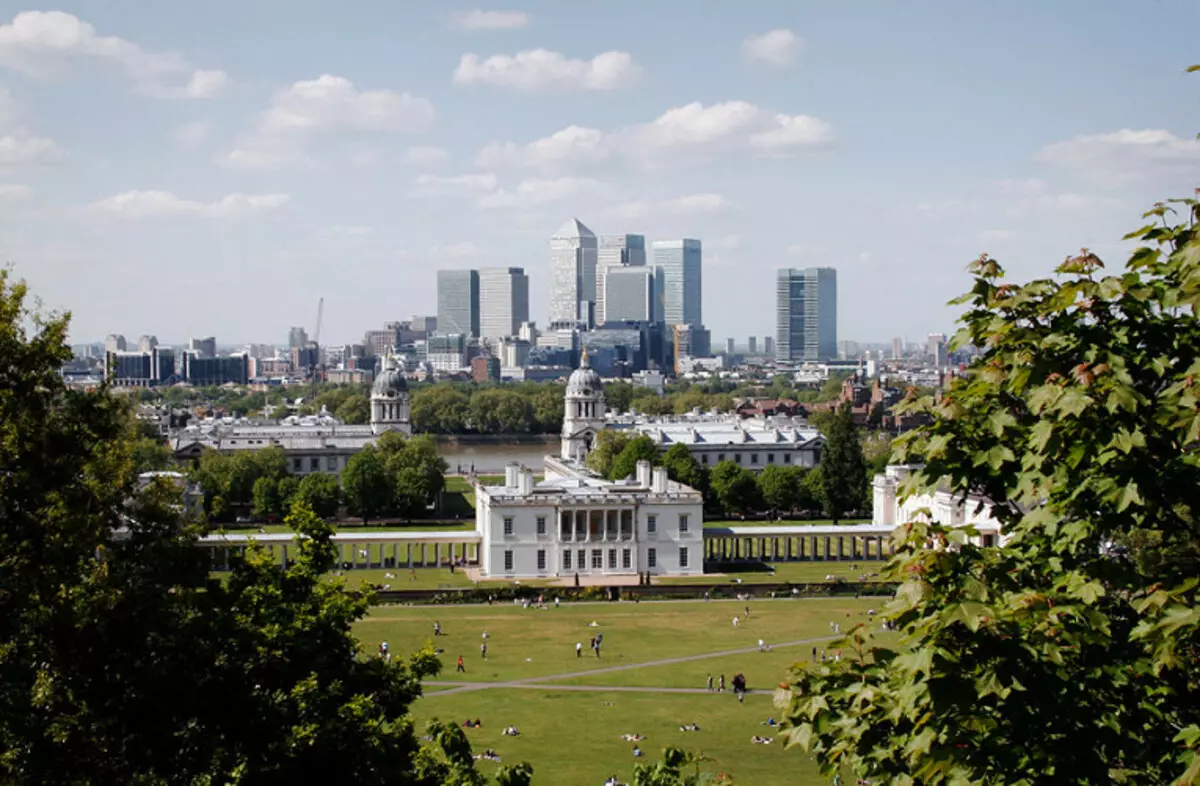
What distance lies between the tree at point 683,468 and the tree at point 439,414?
3316 inches

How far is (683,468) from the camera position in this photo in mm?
98875

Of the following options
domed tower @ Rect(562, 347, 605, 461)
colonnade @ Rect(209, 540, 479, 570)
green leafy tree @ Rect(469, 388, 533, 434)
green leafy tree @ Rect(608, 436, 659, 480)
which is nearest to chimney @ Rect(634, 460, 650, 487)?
colonnade @ Rect(209, 540, 479, 570)

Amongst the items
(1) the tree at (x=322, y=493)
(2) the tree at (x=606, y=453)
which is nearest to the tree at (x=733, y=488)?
(2) the tree at (x=606, y=453)

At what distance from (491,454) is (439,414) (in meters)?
27.6

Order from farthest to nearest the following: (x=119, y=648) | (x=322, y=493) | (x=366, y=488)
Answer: (x=366, y=488), (x=322, y=493), (x=119, y=648)

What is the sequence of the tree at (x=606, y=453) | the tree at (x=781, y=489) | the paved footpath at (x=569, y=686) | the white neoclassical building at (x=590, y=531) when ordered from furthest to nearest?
the tree at (x=606, y=453) < the tree at (x=781, y=489) < the white neoclassical building at (x=590, y=531) < the paved footpath at (x=569, y=686)

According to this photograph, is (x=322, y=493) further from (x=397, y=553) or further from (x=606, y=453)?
(x=606, y=453)

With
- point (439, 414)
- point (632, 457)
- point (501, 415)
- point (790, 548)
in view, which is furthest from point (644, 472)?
point (439, 414)

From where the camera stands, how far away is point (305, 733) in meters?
19.7

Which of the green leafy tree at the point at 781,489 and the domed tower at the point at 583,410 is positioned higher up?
the domed tower at the point at 583,410

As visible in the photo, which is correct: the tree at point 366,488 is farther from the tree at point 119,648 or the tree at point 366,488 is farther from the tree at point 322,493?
the tree at point 119,648

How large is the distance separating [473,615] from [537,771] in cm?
2581

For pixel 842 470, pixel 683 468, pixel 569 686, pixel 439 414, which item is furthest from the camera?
pixel 439 414

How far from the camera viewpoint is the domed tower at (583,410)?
130 metres
